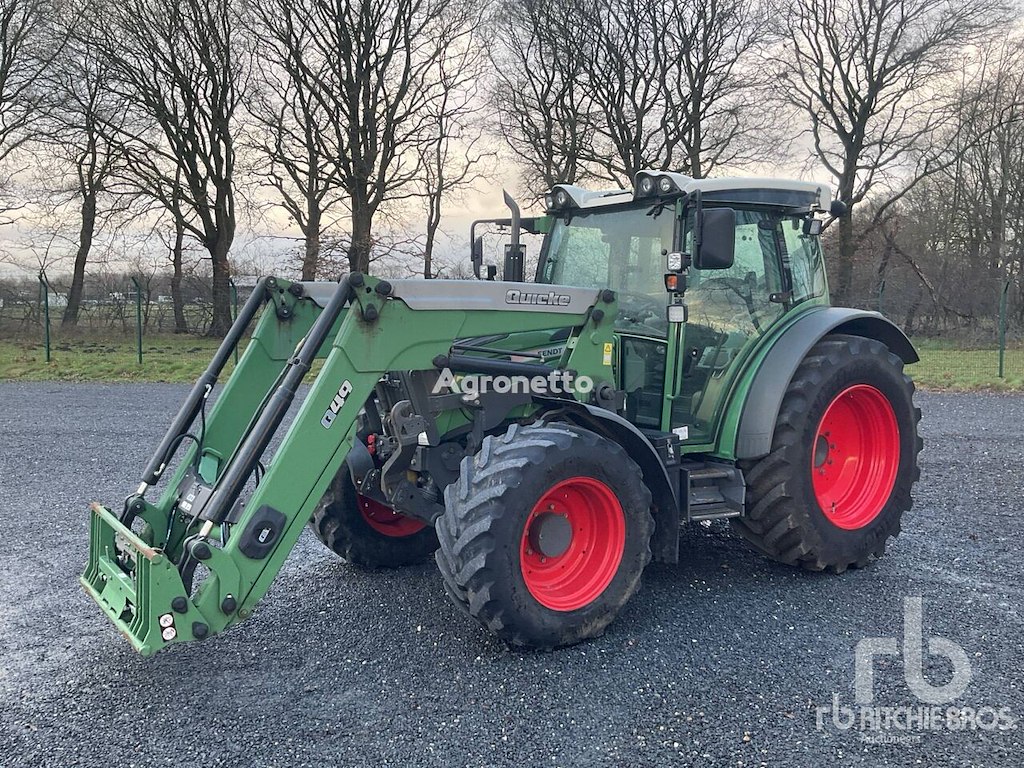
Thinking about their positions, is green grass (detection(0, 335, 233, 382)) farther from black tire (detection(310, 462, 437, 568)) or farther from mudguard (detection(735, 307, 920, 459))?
mudguard (detection(735, 307, 920, 459))

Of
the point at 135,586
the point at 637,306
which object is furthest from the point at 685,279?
the point at 135,586

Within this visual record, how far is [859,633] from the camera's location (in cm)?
371

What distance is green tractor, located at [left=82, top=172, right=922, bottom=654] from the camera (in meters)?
3.27

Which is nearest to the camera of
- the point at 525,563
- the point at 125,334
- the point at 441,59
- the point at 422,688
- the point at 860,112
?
the point at 422,688

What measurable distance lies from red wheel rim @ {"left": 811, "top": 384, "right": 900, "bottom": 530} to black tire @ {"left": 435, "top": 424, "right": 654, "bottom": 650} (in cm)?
158

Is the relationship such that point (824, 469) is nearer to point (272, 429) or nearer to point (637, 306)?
point (637, 306)

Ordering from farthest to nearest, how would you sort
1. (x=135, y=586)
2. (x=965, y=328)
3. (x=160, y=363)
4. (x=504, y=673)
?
1. (x=965, y=328)
2. (x=160, y=363)
3. (x=504, y=673)
4. (x=135, y=586)

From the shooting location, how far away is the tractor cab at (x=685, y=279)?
4.25 meters

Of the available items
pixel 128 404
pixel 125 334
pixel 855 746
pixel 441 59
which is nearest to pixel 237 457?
pixel 855 746

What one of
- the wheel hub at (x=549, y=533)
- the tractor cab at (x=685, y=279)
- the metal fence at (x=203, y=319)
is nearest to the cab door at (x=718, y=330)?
the tractor cab at (x=685, y=279)

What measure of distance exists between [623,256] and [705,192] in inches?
22.3

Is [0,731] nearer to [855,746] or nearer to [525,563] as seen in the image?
[525,563]

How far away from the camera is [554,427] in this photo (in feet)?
11.9

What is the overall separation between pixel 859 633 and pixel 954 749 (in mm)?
944
